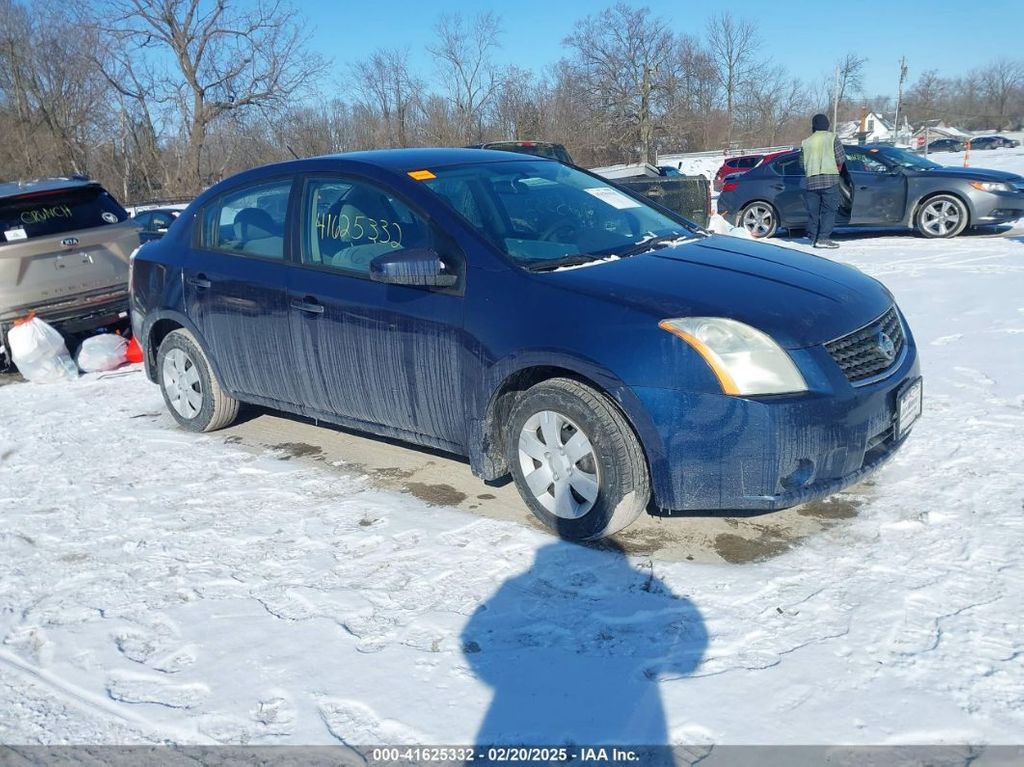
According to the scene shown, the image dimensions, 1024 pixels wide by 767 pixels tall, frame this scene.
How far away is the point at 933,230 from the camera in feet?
40.2

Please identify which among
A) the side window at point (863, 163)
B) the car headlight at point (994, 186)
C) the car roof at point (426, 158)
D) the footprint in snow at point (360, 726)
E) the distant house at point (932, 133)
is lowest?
the footprint in snow at point (360, 726)

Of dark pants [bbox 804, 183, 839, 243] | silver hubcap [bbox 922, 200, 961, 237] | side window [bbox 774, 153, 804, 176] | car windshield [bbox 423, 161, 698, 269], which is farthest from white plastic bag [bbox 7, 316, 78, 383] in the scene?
silver hubcap [bbox 922, 200, 961, 237]

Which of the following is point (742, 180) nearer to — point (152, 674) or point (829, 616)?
point (829, 616)

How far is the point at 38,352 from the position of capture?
7.34 metres

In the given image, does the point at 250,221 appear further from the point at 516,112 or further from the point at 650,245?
the point at 516,112

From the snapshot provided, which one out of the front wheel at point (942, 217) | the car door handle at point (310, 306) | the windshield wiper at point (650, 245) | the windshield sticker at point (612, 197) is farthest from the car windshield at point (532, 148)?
the car door handle at point (310, 306)

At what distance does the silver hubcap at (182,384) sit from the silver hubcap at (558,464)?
9.00 feet

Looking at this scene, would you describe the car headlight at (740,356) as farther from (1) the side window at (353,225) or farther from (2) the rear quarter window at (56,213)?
→ (2) the rear quarter window at (56,213)

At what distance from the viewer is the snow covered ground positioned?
2670 millimetres

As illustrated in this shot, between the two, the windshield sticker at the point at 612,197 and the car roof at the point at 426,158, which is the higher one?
the car roof at the point at 426,158

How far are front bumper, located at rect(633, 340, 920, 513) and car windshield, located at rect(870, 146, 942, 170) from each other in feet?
33.4

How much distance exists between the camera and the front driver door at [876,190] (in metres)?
12.3

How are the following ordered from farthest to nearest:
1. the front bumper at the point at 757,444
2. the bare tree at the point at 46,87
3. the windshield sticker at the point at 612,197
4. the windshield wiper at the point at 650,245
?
the bare tree at the point at 46,87, the windshield sticker at the point at 612,197, the windshield wiper at the point at 650,245, the front bumper at the point at 757,444

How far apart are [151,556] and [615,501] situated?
212 centimetres
